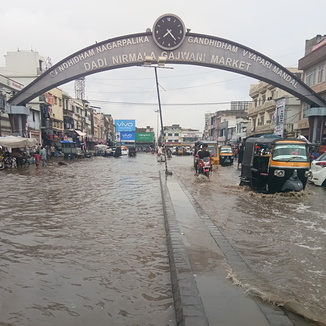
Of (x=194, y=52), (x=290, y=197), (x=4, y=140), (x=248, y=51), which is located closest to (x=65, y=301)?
(x=290, y=197)

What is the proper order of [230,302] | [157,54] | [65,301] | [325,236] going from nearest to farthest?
[230,302] → [65,301] → [325,236] → [157,54]

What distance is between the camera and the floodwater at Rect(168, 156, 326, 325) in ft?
10.1

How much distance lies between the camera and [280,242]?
496 centimetres

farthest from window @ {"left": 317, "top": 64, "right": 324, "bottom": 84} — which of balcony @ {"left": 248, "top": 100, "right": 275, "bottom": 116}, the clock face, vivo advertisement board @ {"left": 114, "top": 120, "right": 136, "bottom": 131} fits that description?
vivo advertisement board @ {"left": 114, "top": 120, "right": 136, "bottom": 131}

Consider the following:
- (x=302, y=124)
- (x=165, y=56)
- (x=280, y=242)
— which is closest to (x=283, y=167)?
(x=280, y=242)

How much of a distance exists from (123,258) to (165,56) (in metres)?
17.1

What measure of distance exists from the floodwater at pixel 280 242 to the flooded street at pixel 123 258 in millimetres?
16

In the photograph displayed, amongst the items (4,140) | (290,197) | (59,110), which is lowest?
(290,197)

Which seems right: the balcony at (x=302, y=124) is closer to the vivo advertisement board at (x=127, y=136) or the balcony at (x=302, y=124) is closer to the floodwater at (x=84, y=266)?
the floodwater at (x=84, y=266)

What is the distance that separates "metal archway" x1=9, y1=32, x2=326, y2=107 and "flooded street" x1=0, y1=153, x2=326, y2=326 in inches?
524

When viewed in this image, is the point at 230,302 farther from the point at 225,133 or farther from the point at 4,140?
the point at 225,133

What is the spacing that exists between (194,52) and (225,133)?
40.0m

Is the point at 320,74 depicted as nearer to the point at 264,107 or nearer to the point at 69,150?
the point at 264,107

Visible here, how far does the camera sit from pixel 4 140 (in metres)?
17.5
